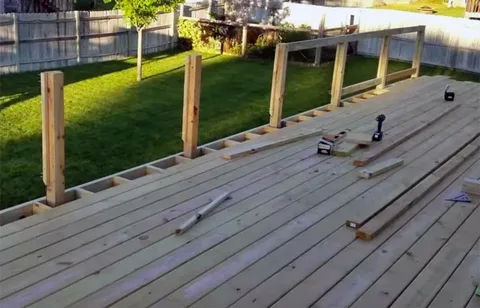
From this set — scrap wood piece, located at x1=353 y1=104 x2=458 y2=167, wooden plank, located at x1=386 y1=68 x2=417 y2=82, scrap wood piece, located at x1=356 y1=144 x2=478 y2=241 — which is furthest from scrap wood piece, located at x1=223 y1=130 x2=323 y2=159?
wooden plank, located at x1=386 y1=68 x2=417 y2=82

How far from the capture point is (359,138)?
5.80 meters

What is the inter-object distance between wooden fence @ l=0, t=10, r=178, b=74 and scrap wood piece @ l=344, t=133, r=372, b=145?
891cm

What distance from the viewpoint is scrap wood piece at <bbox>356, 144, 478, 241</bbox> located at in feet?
12.3

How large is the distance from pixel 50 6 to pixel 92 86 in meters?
8.43

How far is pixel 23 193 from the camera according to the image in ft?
19.3

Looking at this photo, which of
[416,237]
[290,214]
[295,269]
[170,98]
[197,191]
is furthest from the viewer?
[170,98]

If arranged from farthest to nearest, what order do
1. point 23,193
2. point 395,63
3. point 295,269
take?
1. point 395,63
2. point 23,193
3. point 295,269

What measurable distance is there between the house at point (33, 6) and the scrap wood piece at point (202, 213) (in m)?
15.1

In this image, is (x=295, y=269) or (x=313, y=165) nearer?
(x=295, y=269)

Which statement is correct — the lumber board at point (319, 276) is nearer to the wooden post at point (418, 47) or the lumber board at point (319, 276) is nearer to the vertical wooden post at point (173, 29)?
the wooden post at point (418, 47)

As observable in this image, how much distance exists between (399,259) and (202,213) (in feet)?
4.26

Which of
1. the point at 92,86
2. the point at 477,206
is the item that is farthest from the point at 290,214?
the point at 92,86

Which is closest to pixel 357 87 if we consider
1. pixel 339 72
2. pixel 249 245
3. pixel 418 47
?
pixel 339 72

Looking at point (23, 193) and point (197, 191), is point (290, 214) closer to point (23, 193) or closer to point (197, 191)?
point (197, 191)
